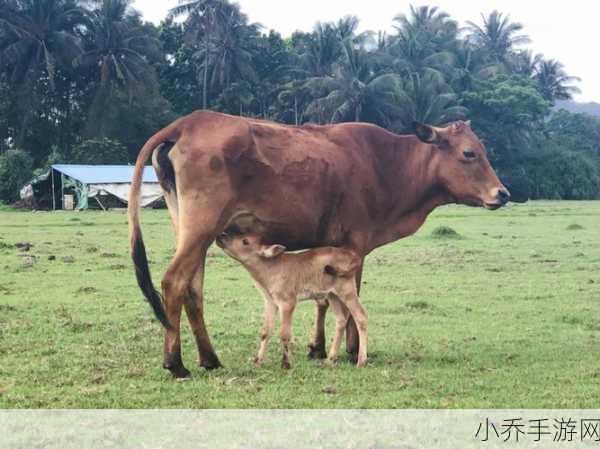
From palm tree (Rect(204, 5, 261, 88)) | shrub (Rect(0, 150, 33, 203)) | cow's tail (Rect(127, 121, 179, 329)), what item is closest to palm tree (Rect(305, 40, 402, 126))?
palm tree (Rect(204, 5, 261, 88))

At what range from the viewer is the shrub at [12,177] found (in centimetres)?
4653

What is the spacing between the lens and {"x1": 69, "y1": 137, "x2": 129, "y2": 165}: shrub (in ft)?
169

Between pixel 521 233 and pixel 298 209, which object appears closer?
pixel 298 209

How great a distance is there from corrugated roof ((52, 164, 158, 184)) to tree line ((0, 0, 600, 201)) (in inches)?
203

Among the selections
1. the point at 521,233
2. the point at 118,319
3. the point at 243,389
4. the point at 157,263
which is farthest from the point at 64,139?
the point at 243,389

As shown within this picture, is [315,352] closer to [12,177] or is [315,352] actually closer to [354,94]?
[12,177]

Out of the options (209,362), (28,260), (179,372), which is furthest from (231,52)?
(179,372)

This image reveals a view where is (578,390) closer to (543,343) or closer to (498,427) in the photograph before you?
(498,427)

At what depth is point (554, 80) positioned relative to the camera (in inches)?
3258

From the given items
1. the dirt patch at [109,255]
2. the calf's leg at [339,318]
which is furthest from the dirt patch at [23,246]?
the calf's leg at [339,318]

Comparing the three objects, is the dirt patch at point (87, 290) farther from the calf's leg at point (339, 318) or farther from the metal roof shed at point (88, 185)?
the metal roof shed at point (88, 185)

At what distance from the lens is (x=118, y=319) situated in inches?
414

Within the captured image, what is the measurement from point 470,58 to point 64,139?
3433 cm

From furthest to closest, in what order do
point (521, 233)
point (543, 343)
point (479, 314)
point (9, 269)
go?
1. point (521, 233)
2. point (9, 269)
3. point (479, 314)
4. point (543, 343)
